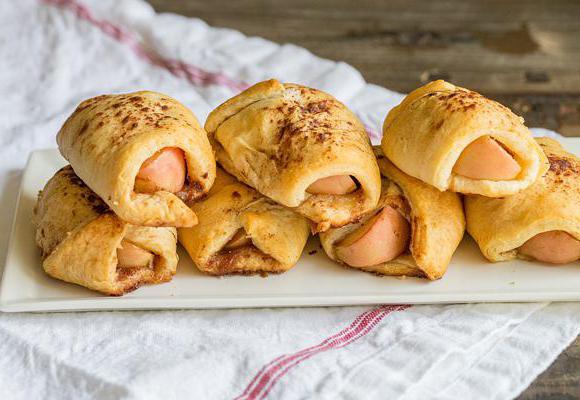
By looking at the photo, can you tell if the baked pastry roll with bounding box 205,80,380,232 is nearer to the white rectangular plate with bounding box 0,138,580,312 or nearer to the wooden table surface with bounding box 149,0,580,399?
the white rectangular plate with bounding box 0,138,580,312

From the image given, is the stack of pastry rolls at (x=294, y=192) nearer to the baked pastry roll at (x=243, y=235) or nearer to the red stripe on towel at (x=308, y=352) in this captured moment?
the baked pastry roll at (x=243, y=235)

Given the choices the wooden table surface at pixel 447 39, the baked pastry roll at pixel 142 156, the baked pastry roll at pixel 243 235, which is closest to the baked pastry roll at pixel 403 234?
the baked pastry roll at pixel 243 235

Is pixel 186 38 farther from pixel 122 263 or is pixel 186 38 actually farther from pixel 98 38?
pixel 122 263

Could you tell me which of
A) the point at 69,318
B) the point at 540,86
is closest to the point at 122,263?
the point at 69,318

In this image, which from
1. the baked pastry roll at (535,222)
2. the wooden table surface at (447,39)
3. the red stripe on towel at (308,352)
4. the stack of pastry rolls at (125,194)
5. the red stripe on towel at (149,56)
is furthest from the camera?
the wooden table surface at (447,39)

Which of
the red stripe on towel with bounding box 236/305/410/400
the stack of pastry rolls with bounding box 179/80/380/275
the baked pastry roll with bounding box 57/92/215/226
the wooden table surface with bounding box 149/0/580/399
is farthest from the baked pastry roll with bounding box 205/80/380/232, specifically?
the wooden table surface with bounding box 149/0/580/399

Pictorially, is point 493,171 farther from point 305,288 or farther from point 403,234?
point 305,288

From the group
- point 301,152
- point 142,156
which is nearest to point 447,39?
point 301,152
